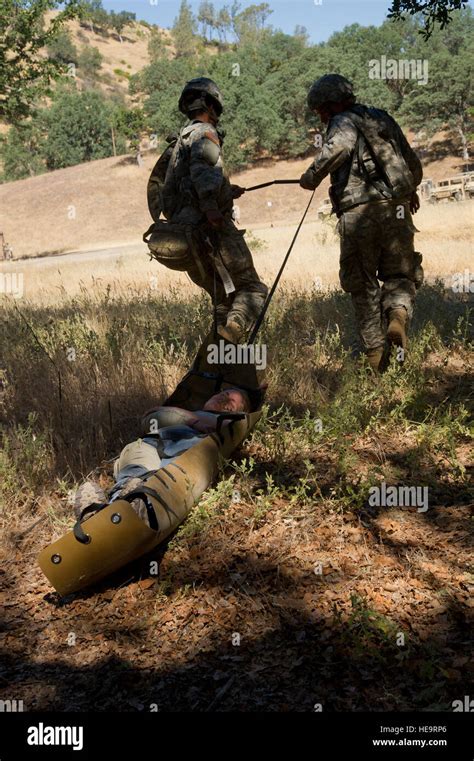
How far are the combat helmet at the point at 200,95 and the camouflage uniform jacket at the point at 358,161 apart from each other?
1062mm

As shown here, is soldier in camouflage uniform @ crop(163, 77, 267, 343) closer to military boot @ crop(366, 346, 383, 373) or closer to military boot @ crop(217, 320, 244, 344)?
military boot @ crop(217, 320, 244, 344)

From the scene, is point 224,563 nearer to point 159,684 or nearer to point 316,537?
point 316,537

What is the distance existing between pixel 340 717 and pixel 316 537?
3.80 feet

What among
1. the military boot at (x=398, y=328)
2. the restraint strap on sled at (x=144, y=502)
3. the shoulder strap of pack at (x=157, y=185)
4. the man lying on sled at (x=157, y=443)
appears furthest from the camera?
the shoulder strap of pack at (x=157, y=185)

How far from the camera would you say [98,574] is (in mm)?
3062

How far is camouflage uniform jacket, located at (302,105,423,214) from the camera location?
216 inches

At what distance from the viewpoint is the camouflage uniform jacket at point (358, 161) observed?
548 cm

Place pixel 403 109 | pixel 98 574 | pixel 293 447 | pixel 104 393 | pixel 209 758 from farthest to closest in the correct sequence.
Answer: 1. pixel 403 109
2. pixel 104 393
3. pixel 293 447
4. pixel 98 574
5. pixel 209 758

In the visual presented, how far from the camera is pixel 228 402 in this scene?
4395 mm

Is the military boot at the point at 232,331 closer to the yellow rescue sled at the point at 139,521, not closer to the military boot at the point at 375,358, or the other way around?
the yellow rescue sled at the point at 139,521

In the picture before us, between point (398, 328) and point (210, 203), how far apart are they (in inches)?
76.9

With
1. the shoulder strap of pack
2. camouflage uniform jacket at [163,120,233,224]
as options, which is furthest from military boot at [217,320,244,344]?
the shoulder strap of pack

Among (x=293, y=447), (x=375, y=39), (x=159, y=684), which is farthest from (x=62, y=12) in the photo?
(x=375, y=39)

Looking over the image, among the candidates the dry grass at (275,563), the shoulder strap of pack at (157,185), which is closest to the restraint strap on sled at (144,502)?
the dry grass at (275,563)
